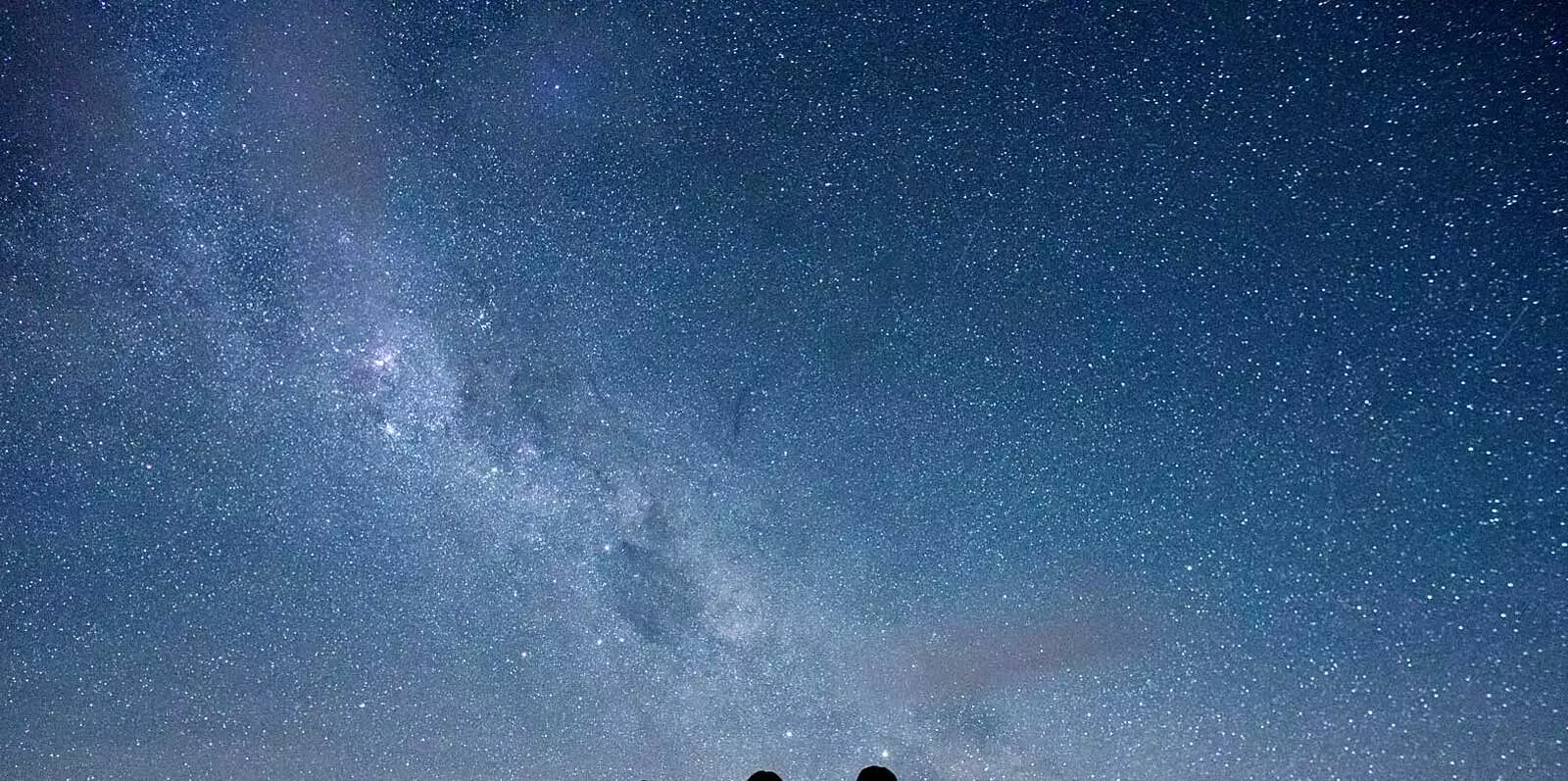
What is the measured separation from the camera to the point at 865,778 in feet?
13.2

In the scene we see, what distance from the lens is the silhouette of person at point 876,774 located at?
13.1 feet

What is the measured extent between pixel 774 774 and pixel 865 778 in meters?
0.47

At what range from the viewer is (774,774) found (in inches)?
166

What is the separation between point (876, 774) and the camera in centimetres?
404

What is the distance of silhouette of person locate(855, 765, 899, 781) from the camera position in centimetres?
399
